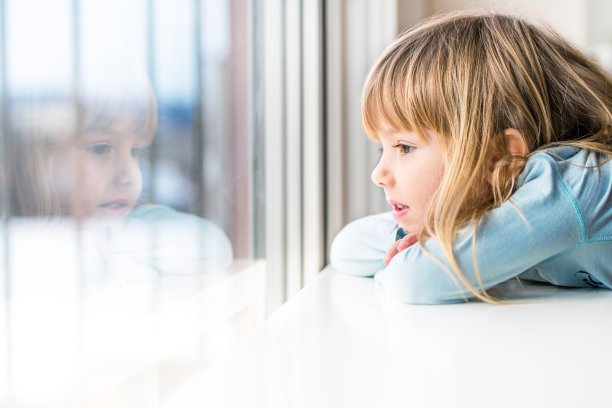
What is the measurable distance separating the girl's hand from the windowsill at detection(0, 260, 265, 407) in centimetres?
27

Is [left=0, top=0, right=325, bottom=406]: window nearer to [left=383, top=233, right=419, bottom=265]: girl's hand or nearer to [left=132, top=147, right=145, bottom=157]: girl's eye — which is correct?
[left=132, top=147, right=145, bottom=157]: girl's eye

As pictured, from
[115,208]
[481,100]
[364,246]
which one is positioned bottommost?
[364,246]

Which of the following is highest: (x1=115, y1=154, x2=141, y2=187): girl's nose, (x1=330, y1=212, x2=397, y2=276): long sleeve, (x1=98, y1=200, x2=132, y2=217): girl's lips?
(x1=115, y1=154, x2=141, y2=187): girl's nose

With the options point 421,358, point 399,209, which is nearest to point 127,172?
point 421,358

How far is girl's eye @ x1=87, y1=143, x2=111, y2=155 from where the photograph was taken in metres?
0.42

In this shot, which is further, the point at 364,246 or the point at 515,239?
the point at 364,246

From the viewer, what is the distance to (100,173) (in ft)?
1.43

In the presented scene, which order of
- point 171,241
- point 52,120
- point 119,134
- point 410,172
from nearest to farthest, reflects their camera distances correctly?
point 52,120 < point 119,134 < point 171,241 < point 410,172

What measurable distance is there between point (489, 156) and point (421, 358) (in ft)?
1.16

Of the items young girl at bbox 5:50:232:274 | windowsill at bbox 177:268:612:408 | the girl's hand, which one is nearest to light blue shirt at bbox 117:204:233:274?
young girl at bbox 5:50:232:274

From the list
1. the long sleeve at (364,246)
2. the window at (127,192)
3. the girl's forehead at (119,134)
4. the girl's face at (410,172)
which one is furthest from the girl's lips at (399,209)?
the girl's forehead at (119,134)

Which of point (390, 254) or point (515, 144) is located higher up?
point (515, 144)

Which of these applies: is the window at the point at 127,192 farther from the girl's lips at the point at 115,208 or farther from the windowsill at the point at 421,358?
the windowsill at the point at 421,358

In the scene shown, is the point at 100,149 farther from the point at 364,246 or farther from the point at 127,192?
the point at 364,246
